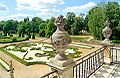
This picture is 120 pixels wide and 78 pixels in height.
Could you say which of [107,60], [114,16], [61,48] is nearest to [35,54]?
[107,60]

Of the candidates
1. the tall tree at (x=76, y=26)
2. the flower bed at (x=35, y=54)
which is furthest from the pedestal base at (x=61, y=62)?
the tall tree at (x=76, y=26)

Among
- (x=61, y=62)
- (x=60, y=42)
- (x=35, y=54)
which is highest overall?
(x=60, y=42)

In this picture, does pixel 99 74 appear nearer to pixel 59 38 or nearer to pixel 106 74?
pixel 106 74

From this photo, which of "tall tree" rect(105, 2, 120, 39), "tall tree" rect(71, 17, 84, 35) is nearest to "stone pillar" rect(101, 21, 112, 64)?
"tall tree" rect(105, 2, 120, 39)

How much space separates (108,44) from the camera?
5.61 meters

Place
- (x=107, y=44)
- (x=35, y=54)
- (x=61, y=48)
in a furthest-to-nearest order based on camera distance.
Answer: (x=35, y=54) → (x=107, y=44) → (x=61, y=48)

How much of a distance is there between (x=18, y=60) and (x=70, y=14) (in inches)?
1665

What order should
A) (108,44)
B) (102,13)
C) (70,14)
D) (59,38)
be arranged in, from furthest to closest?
(70,14), (102,13), (108,44), (59,38)

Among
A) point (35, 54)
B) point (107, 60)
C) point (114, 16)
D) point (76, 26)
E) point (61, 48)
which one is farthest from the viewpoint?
point (76, 26)

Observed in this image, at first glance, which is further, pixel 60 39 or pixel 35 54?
pixel 35 54

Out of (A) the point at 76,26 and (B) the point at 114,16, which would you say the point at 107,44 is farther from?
(A) the point at 76,26

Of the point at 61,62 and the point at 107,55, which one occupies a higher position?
the point at 61,62

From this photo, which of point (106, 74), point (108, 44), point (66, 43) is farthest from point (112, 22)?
point (66, 43)

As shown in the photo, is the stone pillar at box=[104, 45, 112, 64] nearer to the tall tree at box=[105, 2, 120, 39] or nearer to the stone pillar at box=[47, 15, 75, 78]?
the stone pillar at box=[47, 15, 75, 78]
